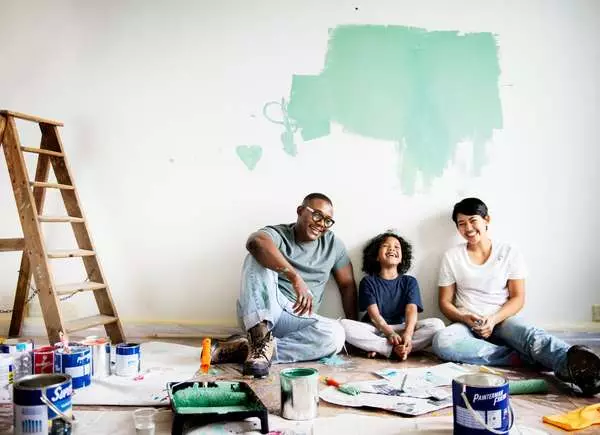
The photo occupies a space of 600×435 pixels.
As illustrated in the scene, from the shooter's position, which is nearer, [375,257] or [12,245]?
[12,245]

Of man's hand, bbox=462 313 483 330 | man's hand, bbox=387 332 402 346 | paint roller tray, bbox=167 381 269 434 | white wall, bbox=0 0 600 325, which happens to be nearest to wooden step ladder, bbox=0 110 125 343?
white wall, bbox=0 0 600 325

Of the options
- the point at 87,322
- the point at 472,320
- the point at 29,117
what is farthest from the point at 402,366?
the point at 29,117

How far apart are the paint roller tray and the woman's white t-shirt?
1.53m

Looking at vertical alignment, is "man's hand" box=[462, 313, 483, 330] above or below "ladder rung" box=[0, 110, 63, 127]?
below

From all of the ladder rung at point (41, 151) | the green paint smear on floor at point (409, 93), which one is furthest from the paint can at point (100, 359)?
the green paint smear on floor at point (409, 93)

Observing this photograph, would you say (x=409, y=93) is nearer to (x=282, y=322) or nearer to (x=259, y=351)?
(x=282, y=322)

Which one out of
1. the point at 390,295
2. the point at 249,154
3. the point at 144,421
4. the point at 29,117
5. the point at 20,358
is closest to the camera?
the point at 144,421

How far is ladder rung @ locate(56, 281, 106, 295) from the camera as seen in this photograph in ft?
8.29

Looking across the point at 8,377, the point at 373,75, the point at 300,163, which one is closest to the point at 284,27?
the point at 373,75

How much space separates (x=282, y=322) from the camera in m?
2.56

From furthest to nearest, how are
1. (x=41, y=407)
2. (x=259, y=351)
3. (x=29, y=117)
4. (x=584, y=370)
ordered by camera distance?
(x=29, y=117)
(x=259, y=351)
(x=584, y=370)
(x=41, y=407)

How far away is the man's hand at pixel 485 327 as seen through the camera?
8.52 feet

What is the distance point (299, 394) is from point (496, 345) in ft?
4.31

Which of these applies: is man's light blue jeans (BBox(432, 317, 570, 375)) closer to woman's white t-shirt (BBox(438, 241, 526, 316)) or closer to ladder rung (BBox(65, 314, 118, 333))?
woman's white t-shirt (BBox(438, 241, 526, 316))
